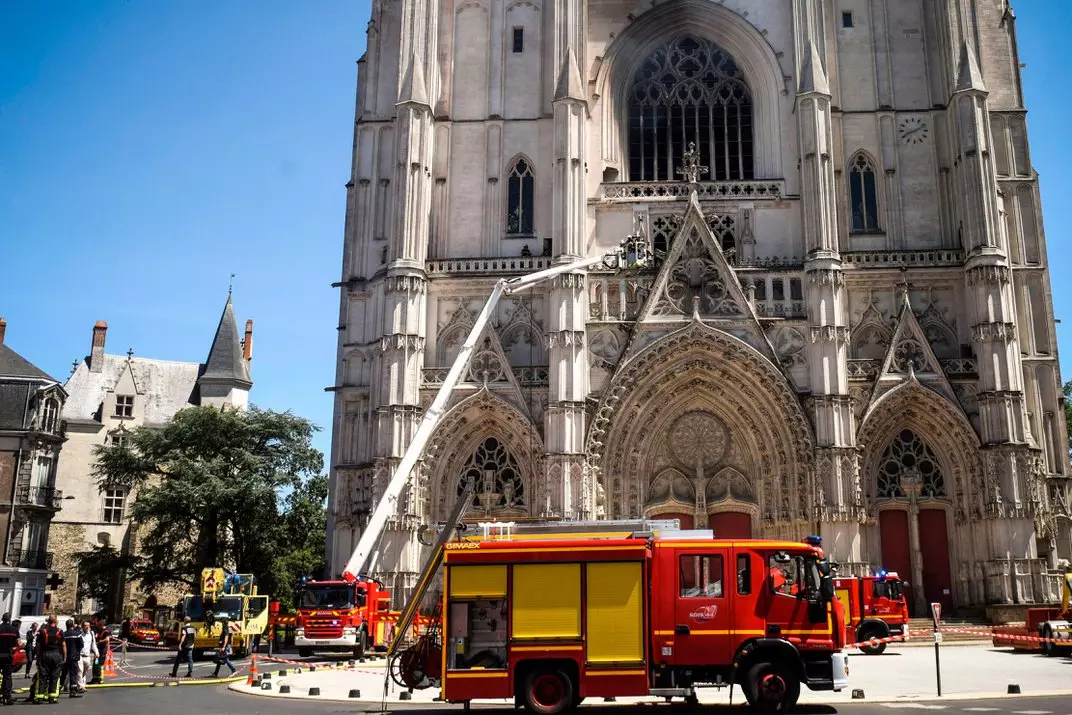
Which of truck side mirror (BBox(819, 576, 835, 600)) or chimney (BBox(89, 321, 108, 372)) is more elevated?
chimney (BBox(89, 321, 108, 372))

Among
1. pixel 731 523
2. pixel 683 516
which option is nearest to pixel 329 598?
pixel 683 516

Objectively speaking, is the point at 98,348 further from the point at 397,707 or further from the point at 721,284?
the point at 397,707

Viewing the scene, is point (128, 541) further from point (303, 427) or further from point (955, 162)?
point (955, 162)

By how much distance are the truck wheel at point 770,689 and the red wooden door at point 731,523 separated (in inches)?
781

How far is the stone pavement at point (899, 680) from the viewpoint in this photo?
53.3ft

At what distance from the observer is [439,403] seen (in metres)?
25.8

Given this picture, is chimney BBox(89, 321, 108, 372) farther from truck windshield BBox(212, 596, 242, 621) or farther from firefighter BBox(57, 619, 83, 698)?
firefighter BBox(57, 619, 83, 698)

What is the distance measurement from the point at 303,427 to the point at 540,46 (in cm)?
1794

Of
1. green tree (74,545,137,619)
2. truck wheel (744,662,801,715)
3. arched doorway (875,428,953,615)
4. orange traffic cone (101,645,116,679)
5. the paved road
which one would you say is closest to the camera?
truck wheel (744,662,801,715)

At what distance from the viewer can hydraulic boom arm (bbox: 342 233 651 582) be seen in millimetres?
23062

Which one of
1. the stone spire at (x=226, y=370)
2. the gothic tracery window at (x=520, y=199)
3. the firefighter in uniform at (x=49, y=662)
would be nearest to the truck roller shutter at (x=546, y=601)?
the firefighter in uniform at (x=49, y=662)

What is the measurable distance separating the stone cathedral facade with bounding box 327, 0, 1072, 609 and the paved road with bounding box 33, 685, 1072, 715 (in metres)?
15.3

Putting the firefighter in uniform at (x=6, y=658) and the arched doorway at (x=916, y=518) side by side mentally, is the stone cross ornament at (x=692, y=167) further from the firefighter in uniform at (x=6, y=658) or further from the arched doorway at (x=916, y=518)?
the firefighter in uniform at (x=6, y=658)

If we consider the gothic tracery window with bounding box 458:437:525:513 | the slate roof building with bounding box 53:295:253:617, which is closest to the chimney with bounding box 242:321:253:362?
the slate roof building with bounding box 53:295:253:617
